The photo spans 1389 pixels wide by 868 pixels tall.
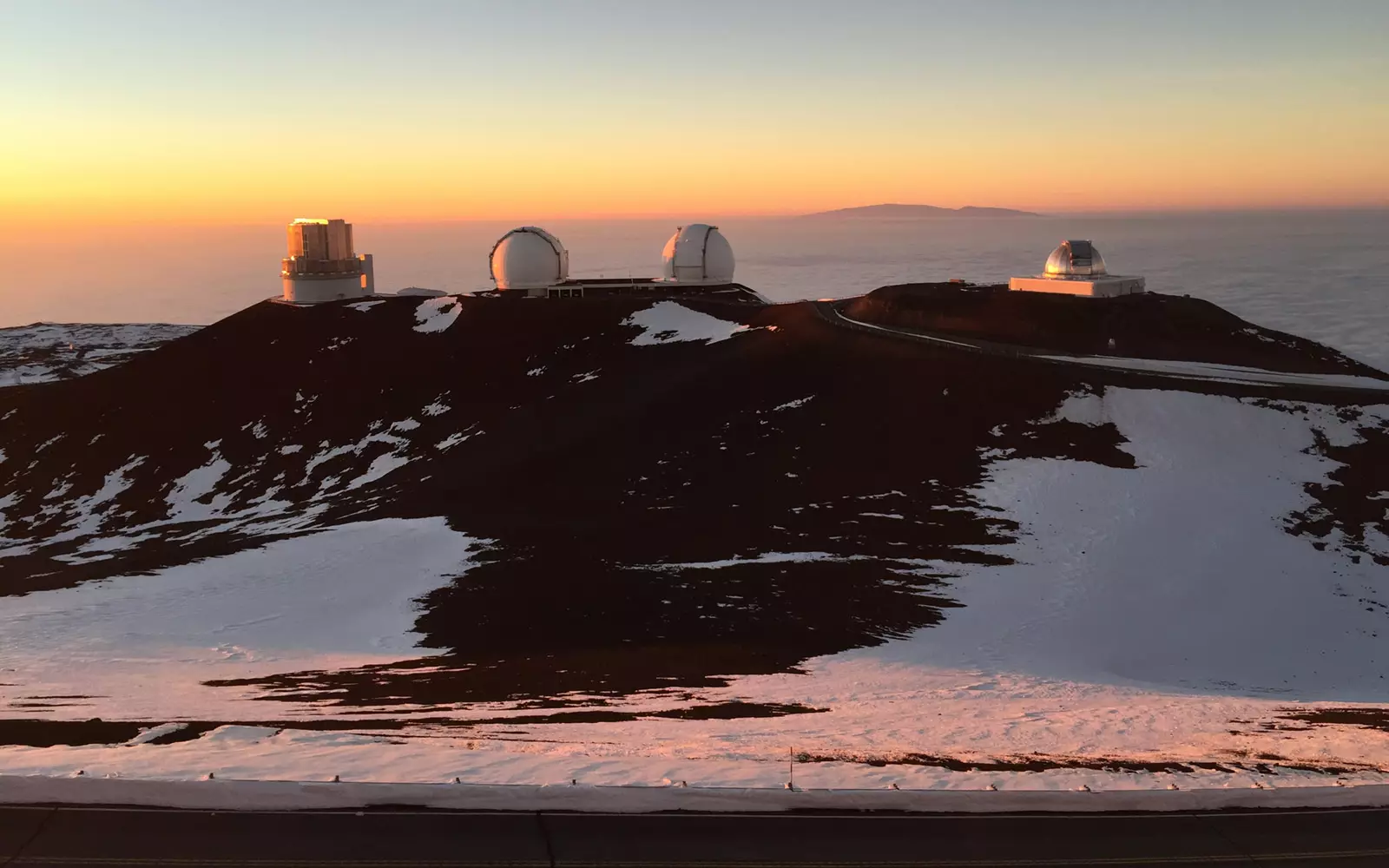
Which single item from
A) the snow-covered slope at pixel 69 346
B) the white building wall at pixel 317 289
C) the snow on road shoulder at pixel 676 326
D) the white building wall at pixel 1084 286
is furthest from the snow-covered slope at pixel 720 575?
the snow-covered slope at pixel 69 346

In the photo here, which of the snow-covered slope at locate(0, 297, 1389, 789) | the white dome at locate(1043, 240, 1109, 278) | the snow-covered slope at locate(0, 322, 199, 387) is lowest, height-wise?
the snow-covered slope at locate(0, 322, 199, 387)

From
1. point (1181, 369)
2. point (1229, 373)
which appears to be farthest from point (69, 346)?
point (1229, 373)

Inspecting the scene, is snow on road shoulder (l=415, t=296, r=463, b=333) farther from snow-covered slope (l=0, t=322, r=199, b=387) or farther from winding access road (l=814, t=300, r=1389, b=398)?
snow-covered slope (l=0, t=322, r=199, b=387)

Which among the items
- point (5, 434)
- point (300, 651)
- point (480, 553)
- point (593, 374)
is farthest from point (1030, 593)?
point (5, 434)

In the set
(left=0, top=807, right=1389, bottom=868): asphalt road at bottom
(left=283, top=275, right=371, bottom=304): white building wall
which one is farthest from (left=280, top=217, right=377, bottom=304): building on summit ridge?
(left=0, top=807, right=1389, bottom=868): asphalt road at bottom

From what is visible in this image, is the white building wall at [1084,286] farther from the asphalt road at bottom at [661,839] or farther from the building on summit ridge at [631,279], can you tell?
the asphalt road at bottom at [661,839]

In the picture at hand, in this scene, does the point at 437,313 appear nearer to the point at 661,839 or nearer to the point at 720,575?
the point at 720,575

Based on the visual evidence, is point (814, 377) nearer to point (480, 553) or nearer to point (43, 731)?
point (480, 553)
